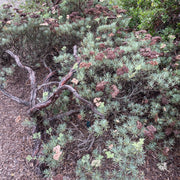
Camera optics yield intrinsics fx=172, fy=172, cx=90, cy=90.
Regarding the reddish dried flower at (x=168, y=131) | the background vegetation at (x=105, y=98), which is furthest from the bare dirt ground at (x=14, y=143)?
the reddish dried flower at (x=168, y=131)

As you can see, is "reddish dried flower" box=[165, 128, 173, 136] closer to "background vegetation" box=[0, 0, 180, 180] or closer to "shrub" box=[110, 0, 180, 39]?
"background vegetation" box=[0, 0, 180, 180]

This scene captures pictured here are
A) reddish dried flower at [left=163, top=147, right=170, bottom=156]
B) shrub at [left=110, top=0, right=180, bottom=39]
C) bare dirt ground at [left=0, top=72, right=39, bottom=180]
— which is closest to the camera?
reddish dried flower at [left=163, top=147, right=170, bottom=156]

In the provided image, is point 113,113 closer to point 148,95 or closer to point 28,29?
point 148,95

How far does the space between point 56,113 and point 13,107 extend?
42.2 inches

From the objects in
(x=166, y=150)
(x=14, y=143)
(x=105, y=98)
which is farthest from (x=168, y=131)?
(x=14, y=143)

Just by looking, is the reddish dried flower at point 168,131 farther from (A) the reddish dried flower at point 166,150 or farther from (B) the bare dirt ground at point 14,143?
(B) the bare dirt ground at point 14,143

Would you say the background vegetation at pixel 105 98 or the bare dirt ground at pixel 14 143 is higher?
the background vegetation at pixel 105 98

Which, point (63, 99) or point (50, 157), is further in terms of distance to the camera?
point (63, 99)

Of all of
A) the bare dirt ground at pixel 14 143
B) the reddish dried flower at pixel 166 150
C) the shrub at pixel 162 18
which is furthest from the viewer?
the shrub at pixel 162 18

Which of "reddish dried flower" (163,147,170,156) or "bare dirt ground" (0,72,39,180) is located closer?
"reddish dried flower" (163,147,170,156)

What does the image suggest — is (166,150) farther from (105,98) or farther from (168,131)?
(105,98)

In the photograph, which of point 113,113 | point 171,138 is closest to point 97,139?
point 113,113

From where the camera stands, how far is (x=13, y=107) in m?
3.43

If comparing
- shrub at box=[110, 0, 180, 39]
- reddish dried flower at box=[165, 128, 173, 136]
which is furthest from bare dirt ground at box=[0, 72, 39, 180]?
shrub at box=[110, 0, 180, 39]
